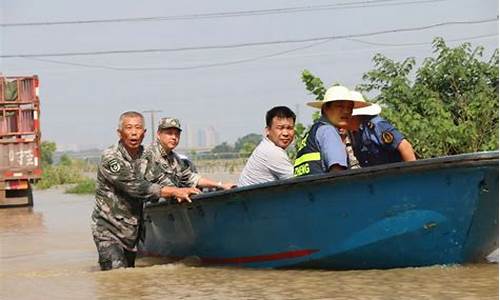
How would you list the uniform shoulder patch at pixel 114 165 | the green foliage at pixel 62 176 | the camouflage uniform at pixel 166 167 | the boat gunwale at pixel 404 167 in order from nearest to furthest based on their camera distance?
the boat gunwale at pixel 404 167 < the uniform shoulder patch at pixel 114 165 < the camouflage uniform at pixel 166 167 < the green foliage at pixel 62 176

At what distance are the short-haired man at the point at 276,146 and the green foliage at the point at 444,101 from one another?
794 cm

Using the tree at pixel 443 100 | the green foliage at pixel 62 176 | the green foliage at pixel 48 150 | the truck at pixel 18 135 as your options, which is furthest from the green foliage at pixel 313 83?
the green foliage at pixel 48 150

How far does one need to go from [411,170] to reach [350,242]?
855 mm

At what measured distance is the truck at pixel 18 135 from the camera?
2111cm

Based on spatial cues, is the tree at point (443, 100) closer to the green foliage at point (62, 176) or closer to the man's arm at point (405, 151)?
the man's arm at point (405, 151)

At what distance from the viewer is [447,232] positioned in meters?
7.54

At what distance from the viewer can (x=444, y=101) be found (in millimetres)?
17500

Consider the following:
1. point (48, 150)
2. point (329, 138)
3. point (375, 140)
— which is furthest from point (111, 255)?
point (48, 150)

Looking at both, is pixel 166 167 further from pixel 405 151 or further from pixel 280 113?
pixel 405 151

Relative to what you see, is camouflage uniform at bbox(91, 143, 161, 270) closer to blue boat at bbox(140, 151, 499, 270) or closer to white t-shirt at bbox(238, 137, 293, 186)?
blue boat at bbox(140, 151, 499, 270)

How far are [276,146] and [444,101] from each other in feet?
32.3

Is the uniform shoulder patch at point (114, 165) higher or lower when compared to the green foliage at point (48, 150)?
lower

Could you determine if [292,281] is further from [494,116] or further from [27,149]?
[27,149]

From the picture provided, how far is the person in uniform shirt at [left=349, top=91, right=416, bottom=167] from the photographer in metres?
8.11
